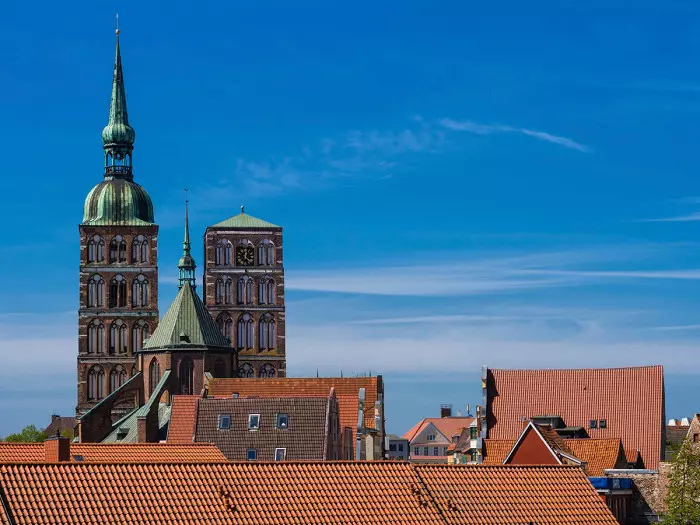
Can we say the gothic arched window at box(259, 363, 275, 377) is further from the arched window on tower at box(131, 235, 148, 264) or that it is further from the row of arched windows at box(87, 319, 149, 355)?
the arched window on tower at box(131, 235, 148, 264)

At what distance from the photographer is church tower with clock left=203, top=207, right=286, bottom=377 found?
145 m

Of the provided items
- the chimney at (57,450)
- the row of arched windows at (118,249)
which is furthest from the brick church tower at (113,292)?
the chimney at (57,450)

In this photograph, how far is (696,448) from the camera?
65.6 metres

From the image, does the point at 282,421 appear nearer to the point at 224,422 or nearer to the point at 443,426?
the point at 224,422

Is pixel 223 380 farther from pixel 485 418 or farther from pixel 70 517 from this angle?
pixel 70 517

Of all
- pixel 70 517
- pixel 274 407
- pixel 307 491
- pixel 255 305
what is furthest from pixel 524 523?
pixel 255 305

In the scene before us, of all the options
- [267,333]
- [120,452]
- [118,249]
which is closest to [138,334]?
[118,249]

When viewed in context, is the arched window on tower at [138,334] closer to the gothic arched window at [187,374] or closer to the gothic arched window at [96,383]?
the gothic arched window at [96,383]

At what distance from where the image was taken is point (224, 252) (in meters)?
147

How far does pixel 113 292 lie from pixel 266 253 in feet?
49.3

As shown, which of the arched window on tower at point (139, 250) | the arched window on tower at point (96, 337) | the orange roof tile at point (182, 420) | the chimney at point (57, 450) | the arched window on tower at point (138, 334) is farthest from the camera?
the arched window on tower at point (139, 250)

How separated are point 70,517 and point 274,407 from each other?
32.7 m

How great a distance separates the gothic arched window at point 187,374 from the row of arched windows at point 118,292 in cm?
1312

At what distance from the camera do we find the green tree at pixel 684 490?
53.1 meters
